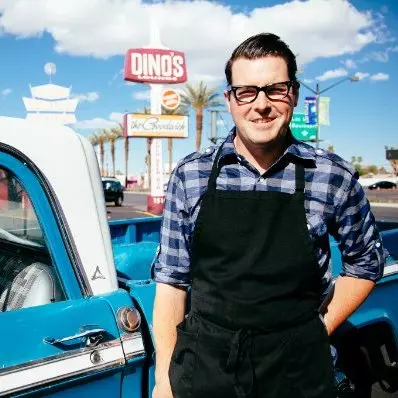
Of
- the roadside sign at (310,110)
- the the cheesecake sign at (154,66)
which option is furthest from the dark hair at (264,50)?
the roadside sign at (310,110)

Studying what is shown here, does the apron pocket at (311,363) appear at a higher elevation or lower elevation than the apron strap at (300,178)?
lower

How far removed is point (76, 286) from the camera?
1.66 m

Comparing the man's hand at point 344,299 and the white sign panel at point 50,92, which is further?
the white sign panel at point 50,92

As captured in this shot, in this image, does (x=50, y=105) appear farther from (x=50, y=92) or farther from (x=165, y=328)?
(x=165, y=328)

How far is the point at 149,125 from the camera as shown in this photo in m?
22.3

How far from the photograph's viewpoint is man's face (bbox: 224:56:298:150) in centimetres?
149

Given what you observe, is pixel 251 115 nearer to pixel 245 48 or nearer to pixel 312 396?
pixel 245 48

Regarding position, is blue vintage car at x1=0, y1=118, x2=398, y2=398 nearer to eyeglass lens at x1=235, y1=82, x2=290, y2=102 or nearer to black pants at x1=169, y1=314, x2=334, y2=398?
black pants at x1=169, y1=314, x2=334, y2=398

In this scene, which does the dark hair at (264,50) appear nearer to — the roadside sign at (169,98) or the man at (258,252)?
the man at (258,252)

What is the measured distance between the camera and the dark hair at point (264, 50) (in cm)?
149

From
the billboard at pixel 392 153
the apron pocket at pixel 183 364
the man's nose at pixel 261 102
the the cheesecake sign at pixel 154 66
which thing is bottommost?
the apron pocket at pixel 183 364

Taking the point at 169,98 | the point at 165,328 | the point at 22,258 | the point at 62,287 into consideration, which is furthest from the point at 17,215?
the point at 169,98

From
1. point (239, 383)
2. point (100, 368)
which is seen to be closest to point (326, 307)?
point (239, 383)

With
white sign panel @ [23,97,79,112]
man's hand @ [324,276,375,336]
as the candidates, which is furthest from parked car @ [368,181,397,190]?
man's hand @ [324,276,375,336]
